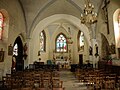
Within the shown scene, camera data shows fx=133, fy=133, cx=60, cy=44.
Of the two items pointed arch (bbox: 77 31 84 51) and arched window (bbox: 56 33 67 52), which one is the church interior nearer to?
pointed arch (bbox: 77 31 84 51)

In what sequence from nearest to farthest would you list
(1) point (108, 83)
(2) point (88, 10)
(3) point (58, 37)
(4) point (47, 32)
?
(1) point (108, 83), (2) point (88, 10), (4) point (47, 32), (3) point (58, 37)

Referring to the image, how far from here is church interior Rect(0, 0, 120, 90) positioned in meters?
7.01

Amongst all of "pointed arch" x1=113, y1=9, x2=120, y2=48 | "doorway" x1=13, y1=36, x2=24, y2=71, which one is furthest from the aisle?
"doorway" x1=13, y1=36, x2=24, y2=71

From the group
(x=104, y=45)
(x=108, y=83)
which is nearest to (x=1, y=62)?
(x=108, y=83)

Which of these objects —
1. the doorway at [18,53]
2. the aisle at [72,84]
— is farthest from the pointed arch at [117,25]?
the doorway at [18,53]

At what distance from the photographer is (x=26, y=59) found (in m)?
16.8

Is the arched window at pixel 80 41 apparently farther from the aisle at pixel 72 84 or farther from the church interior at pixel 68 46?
the aisle at pixel 72 84

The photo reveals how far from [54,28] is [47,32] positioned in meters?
1.62

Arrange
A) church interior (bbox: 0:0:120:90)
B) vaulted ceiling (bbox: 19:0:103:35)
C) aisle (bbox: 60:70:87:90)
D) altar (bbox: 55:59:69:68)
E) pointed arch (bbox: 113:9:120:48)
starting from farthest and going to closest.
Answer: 1. altar (bbox: 55:59:69:68)
2. vaulted ceiling (bbox: 19:0:103:35)
3. pointed arch (bbox: 113:9:120:48)
4. aisle (bbox: 60:70:87:90)
5. church interior (bbox: 0:0:120:90)

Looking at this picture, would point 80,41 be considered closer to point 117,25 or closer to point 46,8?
point 46,8

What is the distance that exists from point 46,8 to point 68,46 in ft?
40.1

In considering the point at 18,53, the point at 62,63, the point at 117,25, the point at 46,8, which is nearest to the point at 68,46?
the point at 62,63

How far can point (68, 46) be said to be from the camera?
1071 inches

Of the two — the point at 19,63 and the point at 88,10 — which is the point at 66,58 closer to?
the point at 19,63
